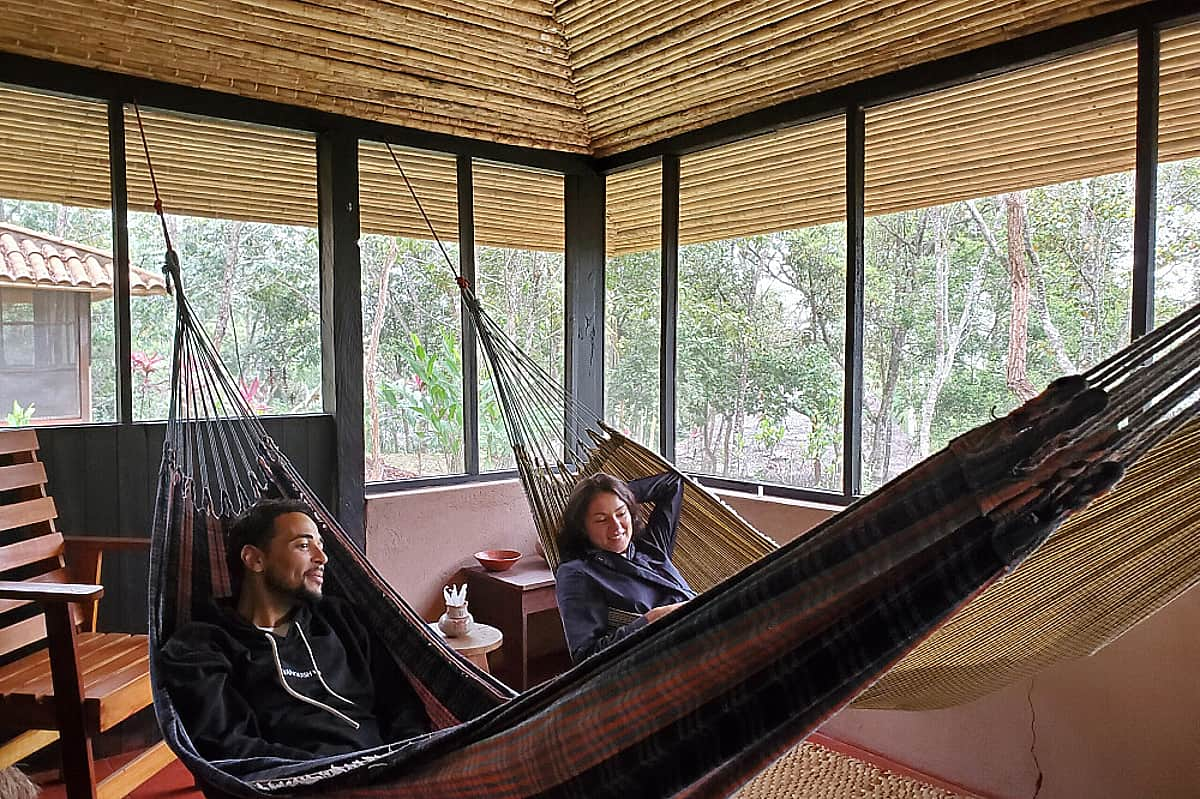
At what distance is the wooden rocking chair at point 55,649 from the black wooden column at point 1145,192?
2.45 m

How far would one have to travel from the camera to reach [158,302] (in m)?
2.76

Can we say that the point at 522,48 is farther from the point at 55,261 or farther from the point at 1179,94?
the point at 1179,94

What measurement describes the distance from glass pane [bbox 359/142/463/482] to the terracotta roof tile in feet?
→ 2.40

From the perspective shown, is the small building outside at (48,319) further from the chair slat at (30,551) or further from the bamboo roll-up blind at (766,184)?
the bamboo roll-up blind at (766,184)

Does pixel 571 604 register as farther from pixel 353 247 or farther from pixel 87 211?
pixel 87 211

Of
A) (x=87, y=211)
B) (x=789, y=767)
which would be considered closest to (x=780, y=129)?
(x=789, y=767)

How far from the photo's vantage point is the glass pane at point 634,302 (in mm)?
3488

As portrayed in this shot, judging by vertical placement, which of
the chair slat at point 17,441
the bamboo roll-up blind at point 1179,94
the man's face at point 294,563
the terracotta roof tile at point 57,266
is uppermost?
the bamboo roll-up blind at point 1179,94

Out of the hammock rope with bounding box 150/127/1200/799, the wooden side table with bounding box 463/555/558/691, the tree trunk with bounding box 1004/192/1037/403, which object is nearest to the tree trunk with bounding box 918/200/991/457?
the tree trunk with bounding box 1004/192/1037/403

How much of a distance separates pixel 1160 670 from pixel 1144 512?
917 millimetres

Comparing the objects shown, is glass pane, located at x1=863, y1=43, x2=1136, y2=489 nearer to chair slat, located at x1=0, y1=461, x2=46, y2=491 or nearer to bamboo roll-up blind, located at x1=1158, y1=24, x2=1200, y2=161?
bamboo roll-up blind, located at x1=1158, y1=24, x2=1200, y2=161

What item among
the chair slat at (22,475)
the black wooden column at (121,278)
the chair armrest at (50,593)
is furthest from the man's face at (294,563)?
the black wooden column at (121,278)

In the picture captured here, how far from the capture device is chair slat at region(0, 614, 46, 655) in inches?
82.7

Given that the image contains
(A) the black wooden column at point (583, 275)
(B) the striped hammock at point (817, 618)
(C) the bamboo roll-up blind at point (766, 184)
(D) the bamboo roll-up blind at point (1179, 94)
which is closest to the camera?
(B) the striped hammock at point (817, 618)
